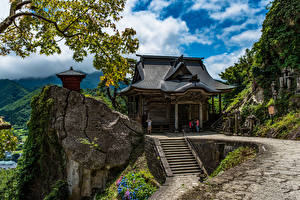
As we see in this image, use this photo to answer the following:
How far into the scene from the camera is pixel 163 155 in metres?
11.1

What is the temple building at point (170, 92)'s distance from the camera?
17.2 m

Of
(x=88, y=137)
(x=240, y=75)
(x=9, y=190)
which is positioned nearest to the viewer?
(x=88, y=137)

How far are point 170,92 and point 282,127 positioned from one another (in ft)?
27.0

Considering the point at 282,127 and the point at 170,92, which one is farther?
the point at 170,92

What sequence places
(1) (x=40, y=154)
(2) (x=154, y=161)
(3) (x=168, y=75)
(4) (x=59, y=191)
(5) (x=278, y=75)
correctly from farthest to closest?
(3) (x=168, y=75) < (5) (x=278, y=75) < (1) (x=40, y=154) < (4) (x=59, y=191) < (2) (x=154, y=161)

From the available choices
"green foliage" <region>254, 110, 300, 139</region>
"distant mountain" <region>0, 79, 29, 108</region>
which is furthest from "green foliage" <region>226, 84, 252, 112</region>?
"distant mountain" <region>0, 79, 29, 108</region>

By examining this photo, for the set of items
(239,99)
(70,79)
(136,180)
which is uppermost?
(70,79)

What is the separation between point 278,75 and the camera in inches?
624

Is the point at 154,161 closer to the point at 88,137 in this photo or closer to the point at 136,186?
the point at 136,186

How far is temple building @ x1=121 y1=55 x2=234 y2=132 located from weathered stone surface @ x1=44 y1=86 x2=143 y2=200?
353 centimetres

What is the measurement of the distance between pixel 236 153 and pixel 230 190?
20.3 ft

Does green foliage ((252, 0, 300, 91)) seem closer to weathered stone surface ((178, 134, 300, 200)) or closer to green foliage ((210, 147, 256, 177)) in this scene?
green foliage ((210, 147, 256, 177))

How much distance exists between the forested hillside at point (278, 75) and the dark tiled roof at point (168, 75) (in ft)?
11.1

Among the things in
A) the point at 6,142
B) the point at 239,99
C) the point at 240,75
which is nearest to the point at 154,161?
the point at 6,142
